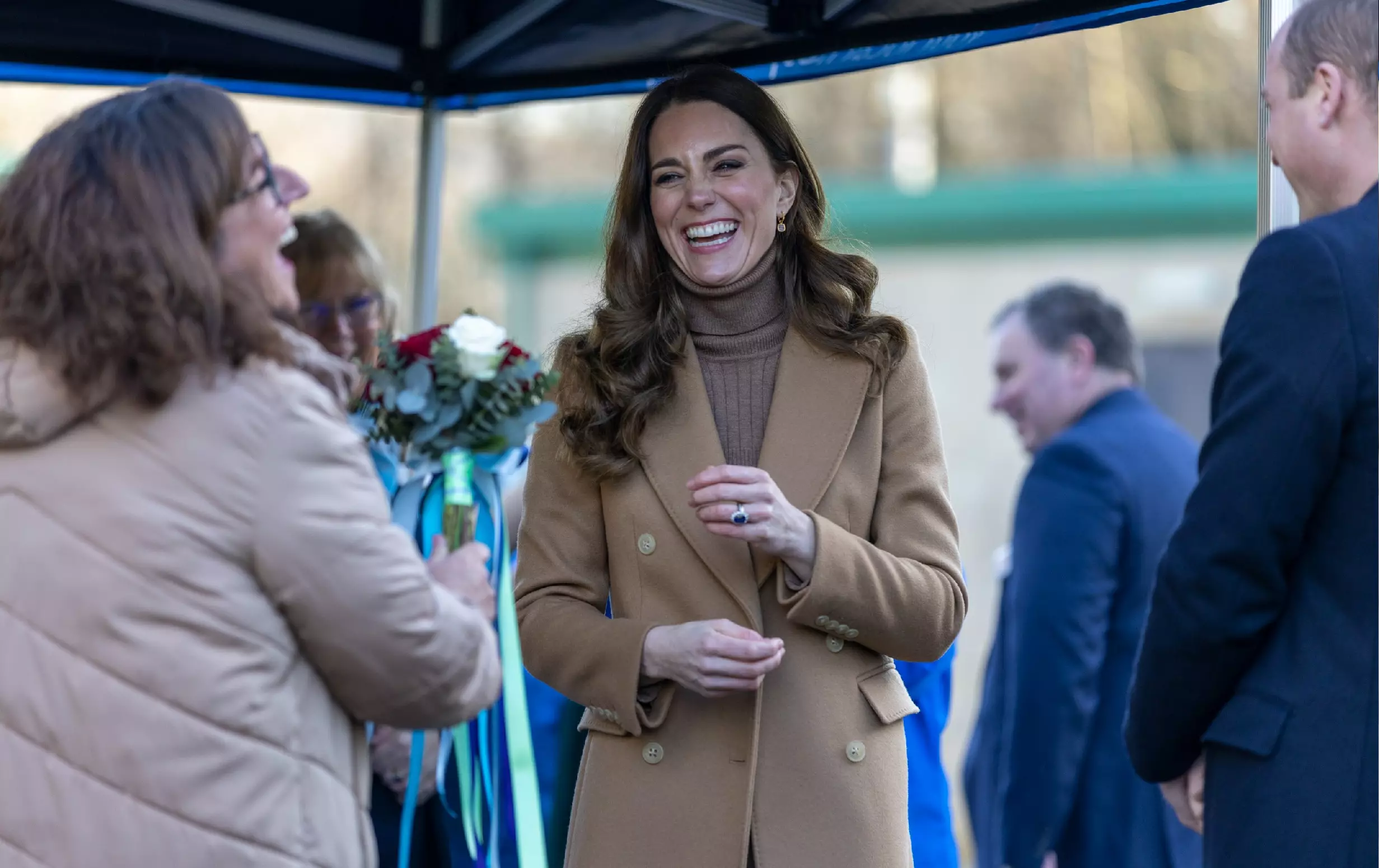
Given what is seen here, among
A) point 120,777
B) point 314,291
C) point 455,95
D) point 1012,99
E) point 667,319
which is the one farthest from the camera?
point 1012,99

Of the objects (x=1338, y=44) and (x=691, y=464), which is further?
(x=691, y=464)

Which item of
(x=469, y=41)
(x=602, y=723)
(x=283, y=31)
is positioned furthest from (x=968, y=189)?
(x=602, y=723)

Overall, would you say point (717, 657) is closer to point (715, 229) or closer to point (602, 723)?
point (602, 723)

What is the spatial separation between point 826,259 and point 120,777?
1675mm

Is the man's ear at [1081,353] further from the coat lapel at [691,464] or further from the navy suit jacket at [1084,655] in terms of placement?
the coat lapel at [691,464]


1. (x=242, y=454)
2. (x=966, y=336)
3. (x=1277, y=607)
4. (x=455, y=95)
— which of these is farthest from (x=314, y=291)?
(x=966, y=336)

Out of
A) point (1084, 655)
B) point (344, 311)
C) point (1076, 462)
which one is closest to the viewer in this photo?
point (344, 311)

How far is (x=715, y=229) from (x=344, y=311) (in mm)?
1399

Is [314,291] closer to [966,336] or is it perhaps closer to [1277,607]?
[1277,607]

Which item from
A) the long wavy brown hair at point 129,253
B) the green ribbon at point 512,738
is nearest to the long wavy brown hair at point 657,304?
the green ribbon at point 512,738

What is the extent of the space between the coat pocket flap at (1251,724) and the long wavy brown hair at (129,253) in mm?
1473

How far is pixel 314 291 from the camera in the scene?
4.11 m

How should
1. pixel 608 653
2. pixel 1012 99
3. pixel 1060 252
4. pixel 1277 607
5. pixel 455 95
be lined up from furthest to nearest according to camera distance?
1. pixel 1012 99
2. pixel 1060 252
3. pixel 455 95
4. pixel 608 653
5. pixel 1277 607

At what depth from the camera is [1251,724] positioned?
2.38 m
